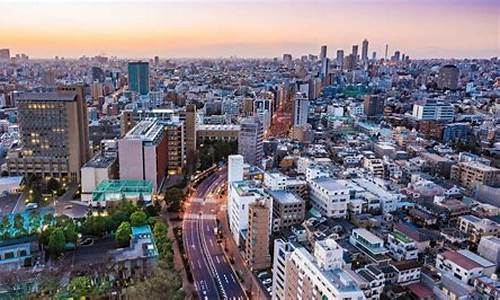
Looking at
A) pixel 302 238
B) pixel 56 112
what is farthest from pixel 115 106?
pixel 302 238

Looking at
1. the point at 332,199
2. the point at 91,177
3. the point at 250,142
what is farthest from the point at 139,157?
the point at 332,199

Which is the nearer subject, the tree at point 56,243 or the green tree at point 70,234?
the tree at point 56,243

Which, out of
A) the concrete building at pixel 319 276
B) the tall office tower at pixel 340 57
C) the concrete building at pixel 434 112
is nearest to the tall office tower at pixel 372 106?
the concrete building at pixel 434 112

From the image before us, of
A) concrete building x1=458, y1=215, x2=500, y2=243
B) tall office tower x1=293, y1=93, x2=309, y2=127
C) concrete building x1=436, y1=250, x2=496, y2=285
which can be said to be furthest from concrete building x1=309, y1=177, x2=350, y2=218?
tall office tower x1=293, y1=93, x2=309, y2=127

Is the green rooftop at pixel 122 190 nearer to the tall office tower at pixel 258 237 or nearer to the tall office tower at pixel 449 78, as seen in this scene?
the tall office tower at pixel 258 237

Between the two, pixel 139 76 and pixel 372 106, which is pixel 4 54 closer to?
pixel 139 76

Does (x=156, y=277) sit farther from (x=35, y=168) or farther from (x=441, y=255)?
(x=35, y=168)
